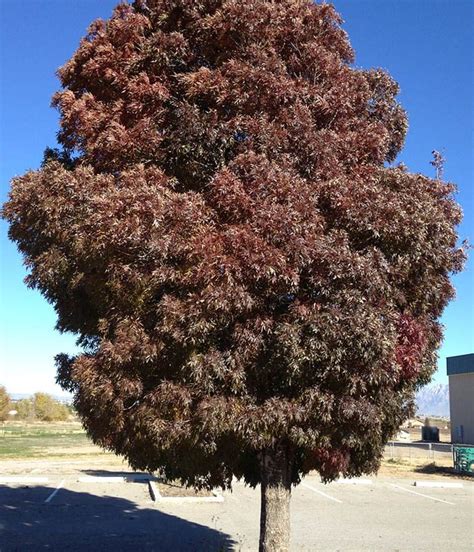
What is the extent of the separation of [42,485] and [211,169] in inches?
663

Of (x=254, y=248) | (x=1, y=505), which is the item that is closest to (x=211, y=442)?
(x=254, y=248)

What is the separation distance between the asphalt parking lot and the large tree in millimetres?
5648

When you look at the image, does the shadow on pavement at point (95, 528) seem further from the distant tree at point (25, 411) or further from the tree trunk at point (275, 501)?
the distant tree at point (25, 411)

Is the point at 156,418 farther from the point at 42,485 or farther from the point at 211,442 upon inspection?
the point at 42,485

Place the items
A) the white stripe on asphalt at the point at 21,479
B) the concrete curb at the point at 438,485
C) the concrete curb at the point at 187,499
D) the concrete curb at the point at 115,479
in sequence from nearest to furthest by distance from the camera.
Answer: the concrete curb at the point at 187,499 → the concrete curb at the point at 115,479 → the white stripe on asphalt at the point at 21,479 → the concrete curb at the point at 438,485

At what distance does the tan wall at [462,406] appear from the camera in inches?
1570

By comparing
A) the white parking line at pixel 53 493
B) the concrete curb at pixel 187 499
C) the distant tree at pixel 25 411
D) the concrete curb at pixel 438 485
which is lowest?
the white parking line at pixel 53 493

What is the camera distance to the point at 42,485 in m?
19.6

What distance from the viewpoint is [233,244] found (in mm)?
4965

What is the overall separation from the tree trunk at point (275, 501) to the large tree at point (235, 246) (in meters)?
0.02

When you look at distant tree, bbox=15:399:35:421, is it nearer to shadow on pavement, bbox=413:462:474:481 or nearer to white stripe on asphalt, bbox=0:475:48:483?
white stripe on asphalt, bbox=0:475:48:483

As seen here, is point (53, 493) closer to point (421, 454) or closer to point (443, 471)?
point (443, 471)

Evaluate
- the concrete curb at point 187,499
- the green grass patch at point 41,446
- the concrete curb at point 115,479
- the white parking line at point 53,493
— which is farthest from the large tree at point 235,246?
the green grass patch at point 41,446

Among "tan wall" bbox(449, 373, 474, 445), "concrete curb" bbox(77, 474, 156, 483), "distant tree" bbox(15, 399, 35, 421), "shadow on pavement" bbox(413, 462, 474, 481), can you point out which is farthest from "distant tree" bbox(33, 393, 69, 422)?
"concrete curb" bbox(77, 474, 156, 483)
